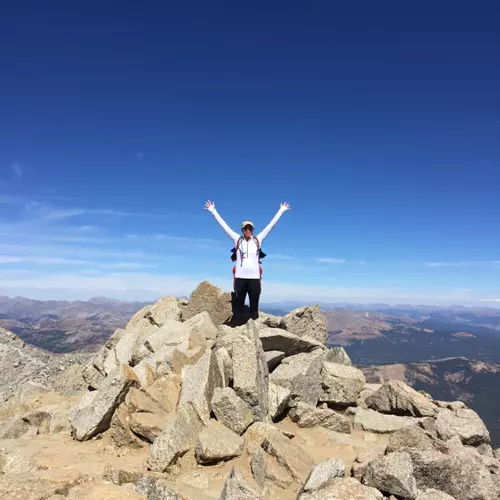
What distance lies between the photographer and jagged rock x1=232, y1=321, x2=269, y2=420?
11.0 meters

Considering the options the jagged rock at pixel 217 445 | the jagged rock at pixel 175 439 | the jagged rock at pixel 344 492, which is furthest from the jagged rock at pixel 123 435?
the jagged rock at pixel 344 492

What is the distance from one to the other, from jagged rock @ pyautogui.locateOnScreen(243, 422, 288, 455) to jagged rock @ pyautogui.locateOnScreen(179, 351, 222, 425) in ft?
4.16

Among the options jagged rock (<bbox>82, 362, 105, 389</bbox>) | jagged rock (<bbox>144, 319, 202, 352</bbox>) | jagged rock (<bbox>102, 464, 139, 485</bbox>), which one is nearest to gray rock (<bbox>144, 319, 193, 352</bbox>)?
jagged rock (<bbox>144, 319, 202, 352</bbox>)

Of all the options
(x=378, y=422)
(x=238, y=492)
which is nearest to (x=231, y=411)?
(x=238, y=492)

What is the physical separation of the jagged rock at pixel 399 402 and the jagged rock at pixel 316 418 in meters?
2.55

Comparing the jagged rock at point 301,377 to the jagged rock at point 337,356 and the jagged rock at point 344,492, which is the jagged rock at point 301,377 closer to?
the jagged rock at point 337,356

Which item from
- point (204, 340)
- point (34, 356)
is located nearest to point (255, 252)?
point (204, 340)

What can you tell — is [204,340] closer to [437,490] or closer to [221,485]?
[221,485]

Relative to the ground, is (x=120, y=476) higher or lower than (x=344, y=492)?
lower

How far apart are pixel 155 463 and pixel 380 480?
17.1 feet

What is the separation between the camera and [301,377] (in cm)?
1349

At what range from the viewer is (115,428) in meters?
10.3

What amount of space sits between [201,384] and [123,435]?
8.27 ft

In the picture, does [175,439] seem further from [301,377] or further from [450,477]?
[450,477]
